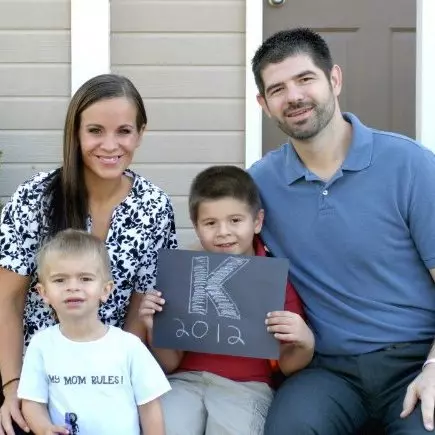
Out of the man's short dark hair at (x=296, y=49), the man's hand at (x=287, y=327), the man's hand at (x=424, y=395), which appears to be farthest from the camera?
the man's short dark hair at (x=296, y=49)

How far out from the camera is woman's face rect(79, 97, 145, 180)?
9.42 ft

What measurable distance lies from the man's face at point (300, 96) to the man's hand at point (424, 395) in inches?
33.8

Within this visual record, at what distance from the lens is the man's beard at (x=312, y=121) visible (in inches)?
112

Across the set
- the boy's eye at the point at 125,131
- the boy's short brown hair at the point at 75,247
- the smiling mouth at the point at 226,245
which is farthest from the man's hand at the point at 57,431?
the boy's eye at the point at 125,131

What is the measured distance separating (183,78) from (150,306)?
6.17 feet

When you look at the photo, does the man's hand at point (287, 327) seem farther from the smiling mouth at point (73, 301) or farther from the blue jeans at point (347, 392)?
the smiling mouth at point (73, 301)

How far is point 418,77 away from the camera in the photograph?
14.3ft

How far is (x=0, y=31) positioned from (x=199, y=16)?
1003 millimetres

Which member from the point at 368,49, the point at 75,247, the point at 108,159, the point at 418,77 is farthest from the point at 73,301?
the point at 368,49

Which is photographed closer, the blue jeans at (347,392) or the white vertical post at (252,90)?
the blue jeans at (347,392)

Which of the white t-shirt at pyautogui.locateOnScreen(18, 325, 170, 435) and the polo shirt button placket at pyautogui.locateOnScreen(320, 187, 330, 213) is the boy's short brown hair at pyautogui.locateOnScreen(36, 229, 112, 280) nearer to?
the white t-shirt at pyautogui.locateOnScreen(18, 325, 170, 435)

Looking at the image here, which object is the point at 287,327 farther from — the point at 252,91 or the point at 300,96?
the point at 252,91

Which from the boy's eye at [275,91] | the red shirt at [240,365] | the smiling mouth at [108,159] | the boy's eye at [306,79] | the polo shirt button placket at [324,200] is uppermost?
the boy's eye at [306,79]

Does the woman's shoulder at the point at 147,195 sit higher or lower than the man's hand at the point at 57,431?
higher
